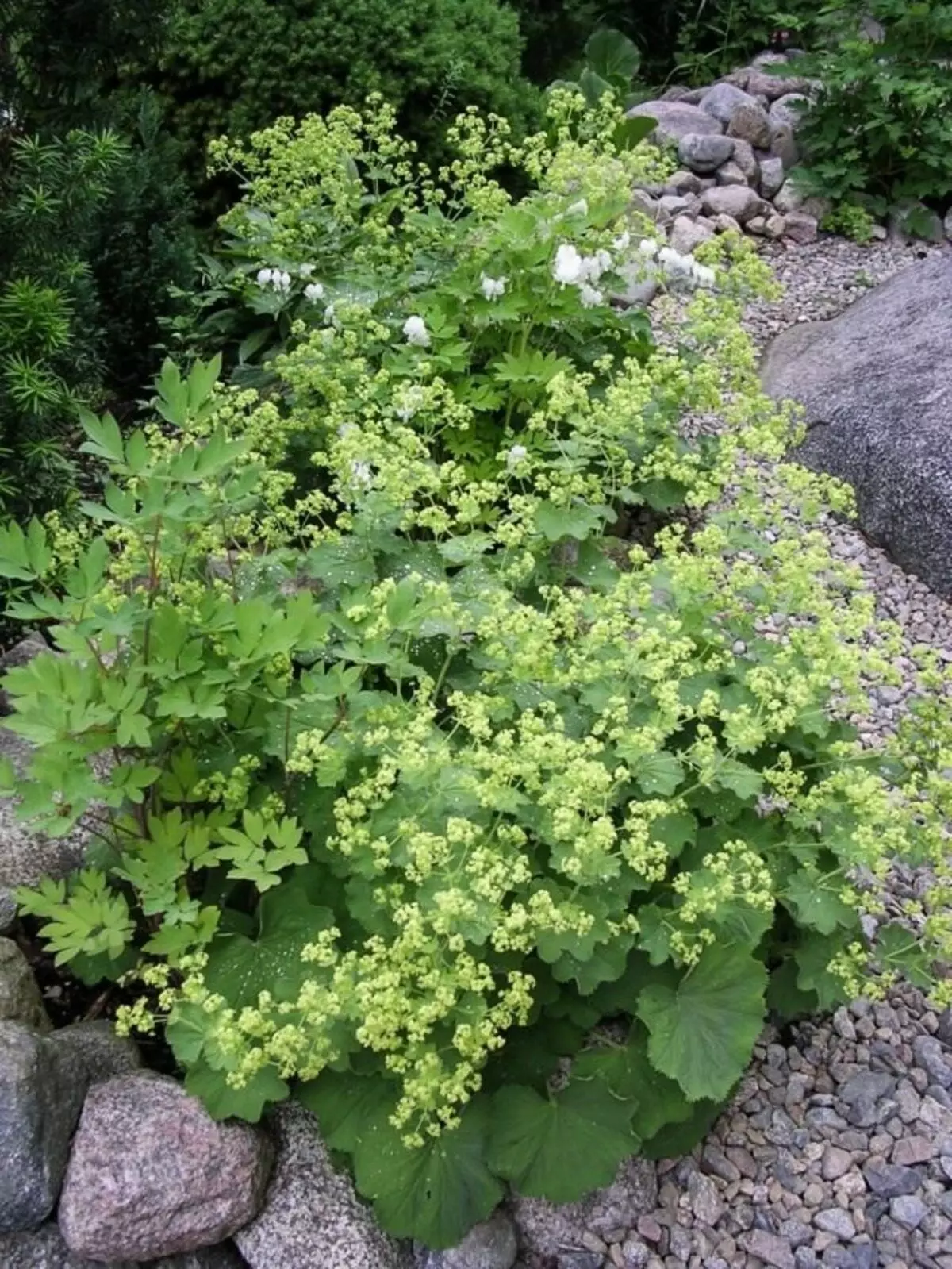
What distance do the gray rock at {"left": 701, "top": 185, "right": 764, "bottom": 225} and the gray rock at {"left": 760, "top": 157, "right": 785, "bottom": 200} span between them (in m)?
0.21

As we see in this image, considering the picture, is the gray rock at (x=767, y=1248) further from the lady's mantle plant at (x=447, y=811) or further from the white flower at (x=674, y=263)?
the white flower at (x=674, y=263)

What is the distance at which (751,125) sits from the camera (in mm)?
5875

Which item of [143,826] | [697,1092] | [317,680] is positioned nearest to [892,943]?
[697,1092]

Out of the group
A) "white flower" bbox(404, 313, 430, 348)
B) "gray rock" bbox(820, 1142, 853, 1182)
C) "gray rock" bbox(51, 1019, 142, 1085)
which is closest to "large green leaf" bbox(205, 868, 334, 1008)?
"gray rock" bbox(51, 1019, 142, 1085)

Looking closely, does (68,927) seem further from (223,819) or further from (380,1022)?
(380,1022)

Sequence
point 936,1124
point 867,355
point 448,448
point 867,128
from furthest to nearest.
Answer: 1. point 867,128
2. point 867,355
3. point 448,448
4. point 936,1124

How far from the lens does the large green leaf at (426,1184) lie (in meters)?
2.01

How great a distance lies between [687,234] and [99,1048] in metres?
4.09

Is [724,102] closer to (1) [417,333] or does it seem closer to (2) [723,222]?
(2) [723,222]

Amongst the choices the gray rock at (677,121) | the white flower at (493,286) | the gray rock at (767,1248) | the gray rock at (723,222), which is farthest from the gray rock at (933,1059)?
the gray rock at (677,121)

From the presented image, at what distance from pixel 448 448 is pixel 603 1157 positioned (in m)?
1.90

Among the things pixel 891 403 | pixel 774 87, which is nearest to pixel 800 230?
pixel 774 87

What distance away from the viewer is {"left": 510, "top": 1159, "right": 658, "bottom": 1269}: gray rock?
86.6 inches

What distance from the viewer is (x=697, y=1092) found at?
77.4 inches
